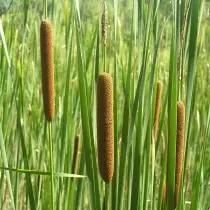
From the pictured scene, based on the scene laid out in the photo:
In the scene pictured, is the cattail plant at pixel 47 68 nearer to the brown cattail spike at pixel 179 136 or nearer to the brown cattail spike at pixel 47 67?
the brown cattail spike at pixel 47 67

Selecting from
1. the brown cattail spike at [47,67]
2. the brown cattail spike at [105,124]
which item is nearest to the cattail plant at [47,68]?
the brown cattail spike at [47,67]

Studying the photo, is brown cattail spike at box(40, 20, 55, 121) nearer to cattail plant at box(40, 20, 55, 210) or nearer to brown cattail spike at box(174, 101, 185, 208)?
cattail plant at box(40, 20, 55, 210)

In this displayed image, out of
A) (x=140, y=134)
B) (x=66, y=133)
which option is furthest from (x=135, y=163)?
(x=66, y=133)

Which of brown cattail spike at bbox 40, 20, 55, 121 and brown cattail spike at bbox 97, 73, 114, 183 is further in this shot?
brown cattail spike at bbox 40, 20, 55, 121

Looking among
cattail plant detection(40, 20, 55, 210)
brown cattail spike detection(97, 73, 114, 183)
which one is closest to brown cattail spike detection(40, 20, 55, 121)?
cattail plant detection(40, 20, 55, 210)

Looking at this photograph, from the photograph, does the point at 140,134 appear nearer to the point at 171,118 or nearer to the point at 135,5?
the point at 171,118

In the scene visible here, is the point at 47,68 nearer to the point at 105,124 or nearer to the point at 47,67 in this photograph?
the point at 47,67
